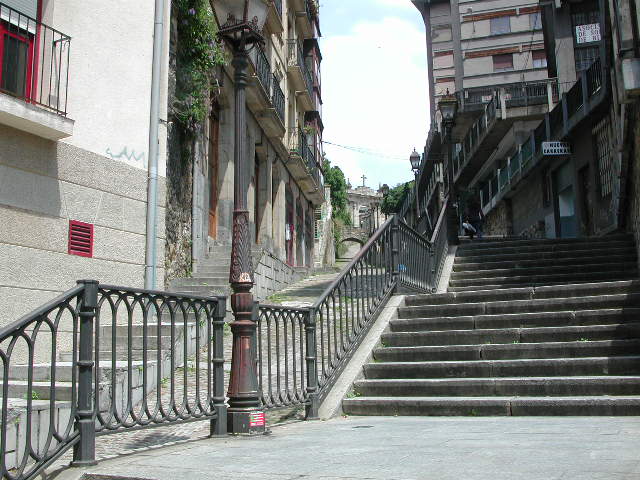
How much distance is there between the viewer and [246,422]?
5.28m

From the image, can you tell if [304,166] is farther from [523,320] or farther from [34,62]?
[523,320]

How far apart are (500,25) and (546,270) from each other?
33408 millimetres

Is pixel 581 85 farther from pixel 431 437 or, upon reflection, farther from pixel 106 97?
pixel 431 437

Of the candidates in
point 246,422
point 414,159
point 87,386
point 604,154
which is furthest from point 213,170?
point 87,386

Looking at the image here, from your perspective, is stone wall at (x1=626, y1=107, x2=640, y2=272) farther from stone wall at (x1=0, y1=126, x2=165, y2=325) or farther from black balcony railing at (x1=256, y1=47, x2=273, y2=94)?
black balcony railing at (x1=256, y1=47, x2=273, y2=94)

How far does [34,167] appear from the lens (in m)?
8.35

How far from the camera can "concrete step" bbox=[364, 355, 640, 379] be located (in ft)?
21.2

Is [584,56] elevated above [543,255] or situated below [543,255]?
above

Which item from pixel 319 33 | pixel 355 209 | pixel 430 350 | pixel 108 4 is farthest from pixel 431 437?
pixel 355 209

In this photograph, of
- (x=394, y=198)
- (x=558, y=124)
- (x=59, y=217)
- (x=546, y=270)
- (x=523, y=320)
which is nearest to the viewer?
(x=523, y=320)

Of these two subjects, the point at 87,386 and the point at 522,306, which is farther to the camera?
the point at 522,306

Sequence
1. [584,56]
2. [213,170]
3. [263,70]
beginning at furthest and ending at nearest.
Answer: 1. [584,56]
2. [263,70]
3. [213,170]

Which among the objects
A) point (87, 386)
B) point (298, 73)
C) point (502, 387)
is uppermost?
point (298, 73)

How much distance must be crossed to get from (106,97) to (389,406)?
6.14 meters
